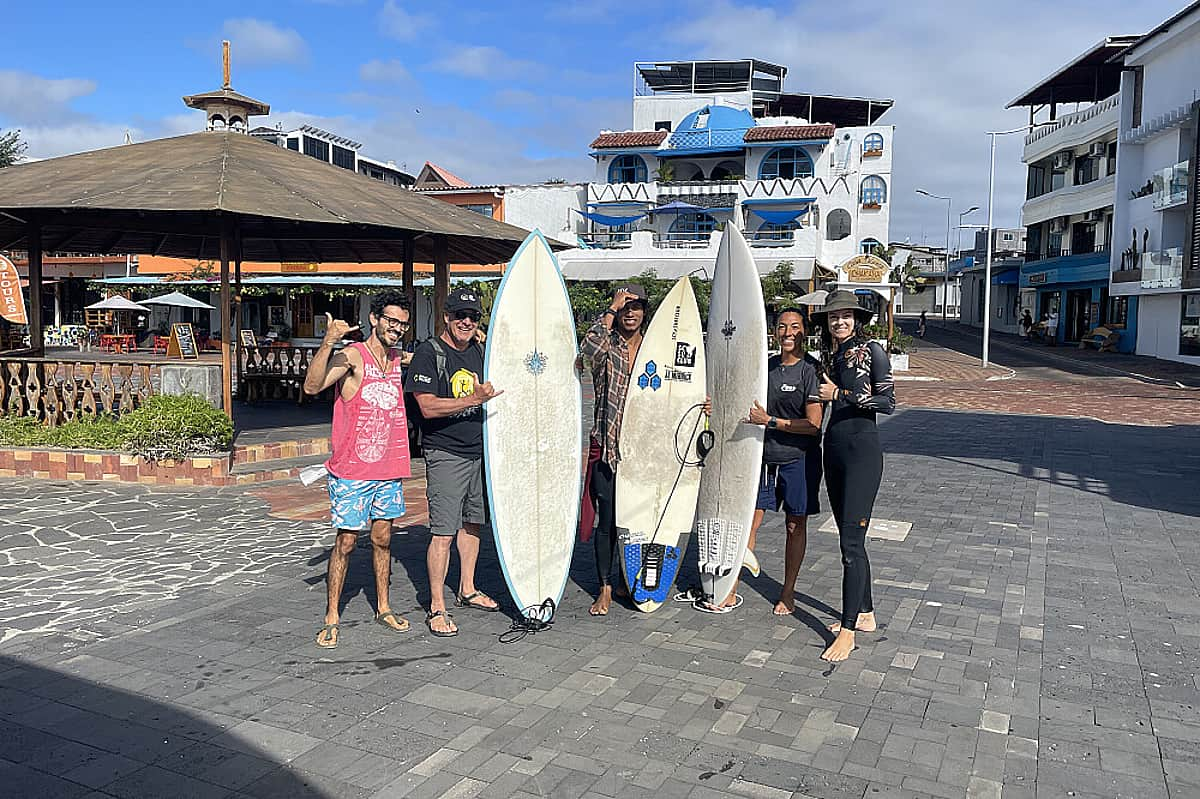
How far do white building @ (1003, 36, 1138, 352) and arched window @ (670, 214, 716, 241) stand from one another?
53.7 ft

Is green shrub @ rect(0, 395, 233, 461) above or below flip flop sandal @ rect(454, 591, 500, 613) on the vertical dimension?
above

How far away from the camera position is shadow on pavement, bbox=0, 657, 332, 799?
316cm

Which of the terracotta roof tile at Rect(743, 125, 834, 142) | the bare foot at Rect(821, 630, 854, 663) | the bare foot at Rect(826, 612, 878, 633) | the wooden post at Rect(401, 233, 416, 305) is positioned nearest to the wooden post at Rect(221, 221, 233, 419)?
the wooden post at Rect(401, 233, 416, 305)

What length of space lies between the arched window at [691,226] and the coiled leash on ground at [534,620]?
3406 cm

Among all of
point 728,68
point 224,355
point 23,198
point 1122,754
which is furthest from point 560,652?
point 728,68

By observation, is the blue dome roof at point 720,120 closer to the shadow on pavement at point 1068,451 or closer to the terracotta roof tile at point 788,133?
the terracotta roof tile at point 788,133

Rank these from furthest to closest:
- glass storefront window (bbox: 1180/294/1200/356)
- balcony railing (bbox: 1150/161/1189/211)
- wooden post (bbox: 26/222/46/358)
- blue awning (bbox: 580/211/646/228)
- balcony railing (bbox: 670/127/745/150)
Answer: balcony railing (bbox: 670/127/745/150) → blue awning (bbox: 580/211/646/228) → glass storefront window (bbox: 1180/294/1200/356) → balcony railing (bbox: 1150/161/1189/211) → wooden post (bbox: 26/222/46/358)

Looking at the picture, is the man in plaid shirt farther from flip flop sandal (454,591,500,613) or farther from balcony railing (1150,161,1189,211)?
balcony railing (1150,161,1189,211)

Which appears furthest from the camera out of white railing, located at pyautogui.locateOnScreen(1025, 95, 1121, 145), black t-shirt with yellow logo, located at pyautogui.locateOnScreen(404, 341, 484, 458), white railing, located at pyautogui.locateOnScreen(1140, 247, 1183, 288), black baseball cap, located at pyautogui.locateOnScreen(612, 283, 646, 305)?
white railing, located at pyautogui.locateOnScreen(1025, 95, 1121, 145)

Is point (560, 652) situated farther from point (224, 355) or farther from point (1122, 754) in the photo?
point (224, 355)

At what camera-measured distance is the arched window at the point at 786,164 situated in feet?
125

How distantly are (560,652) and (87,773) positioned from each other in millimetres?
2096

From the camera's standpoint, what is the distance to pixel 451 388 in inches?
187

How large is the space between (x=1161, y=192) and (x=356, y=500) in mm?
34399
